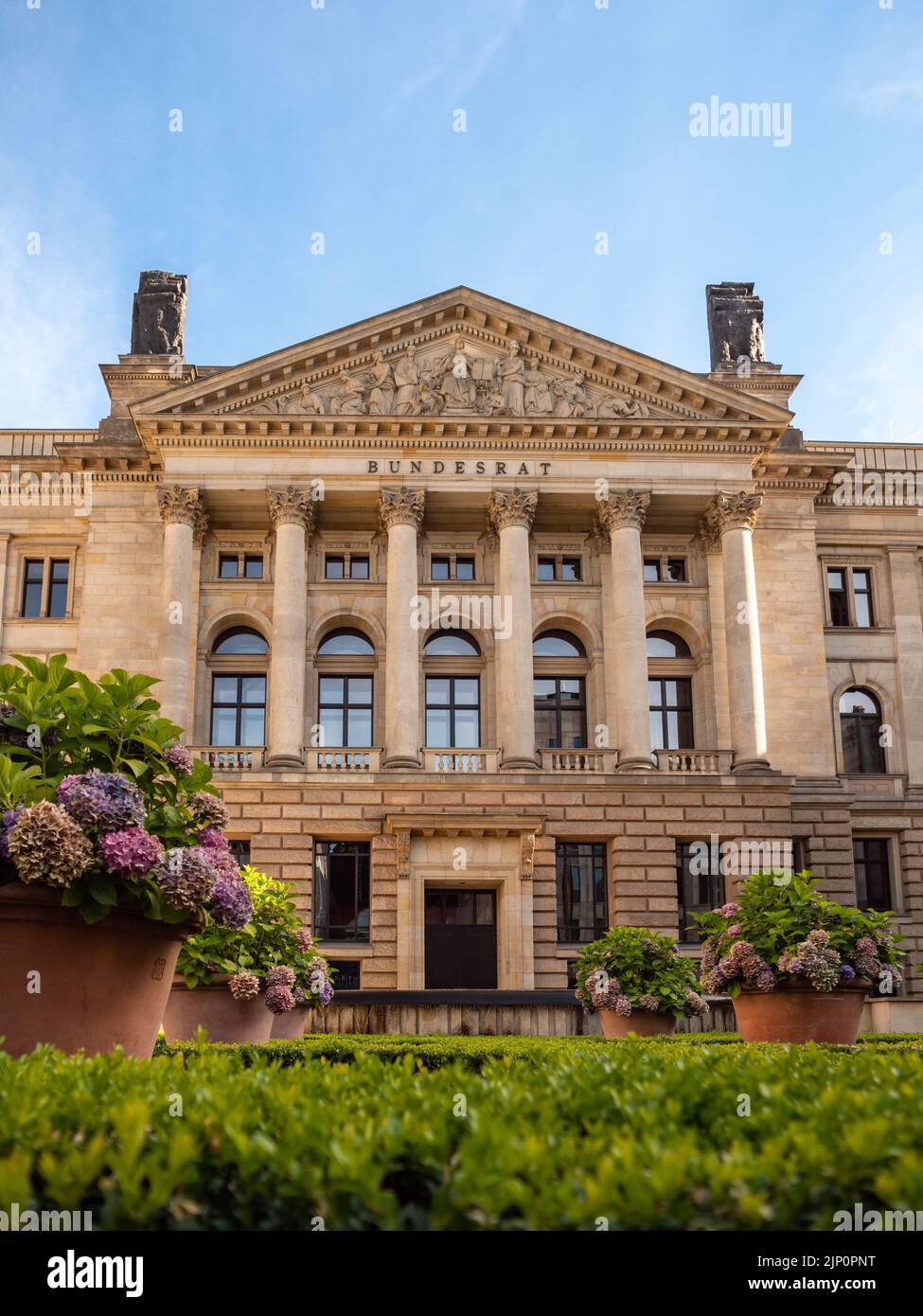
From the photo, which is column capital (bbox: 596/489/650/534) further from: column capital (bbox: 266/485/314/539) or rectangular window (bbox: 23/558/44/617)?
rectangular window (bbox: 23/558/44/617)

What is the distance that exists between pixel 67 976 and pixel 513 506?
37.4m

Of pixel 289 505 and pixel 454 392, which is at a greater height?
pixel 454 392

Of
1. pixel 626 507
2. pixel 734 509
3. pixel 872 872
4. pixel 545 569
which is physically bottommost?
pixel 872 872

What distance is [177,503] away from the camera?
45.2 m

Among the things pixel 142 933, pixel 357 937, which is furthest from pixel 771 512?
pixel 142 933

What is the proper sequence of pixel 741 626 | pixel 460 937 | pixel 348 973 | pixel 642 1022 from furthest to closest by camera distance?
1. pixel 741 626
2. pixel 460 937
3. pixel 348 973
4. pixel 642 1022

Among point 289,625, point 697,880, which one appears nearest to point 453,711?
point 289,625

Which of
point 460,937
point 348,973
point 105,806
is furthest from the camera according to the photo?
point 460,937

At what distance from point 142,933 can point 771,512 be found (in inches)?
1664

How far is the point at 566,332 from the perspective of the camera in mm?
46844

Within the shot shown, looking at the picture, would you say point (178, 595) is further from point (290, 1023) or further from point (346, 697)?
point (290, 1023)

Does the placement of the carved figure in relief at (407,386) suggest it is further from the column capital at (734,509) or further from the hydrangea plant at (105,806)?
the hydrangea plant at (105,806)

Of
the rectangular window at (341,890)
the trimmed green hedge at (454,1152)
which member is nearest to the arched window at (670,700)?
the rectangular window at (341,890)

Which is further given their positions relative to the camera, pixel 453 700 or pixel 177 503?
pixel 453 700
